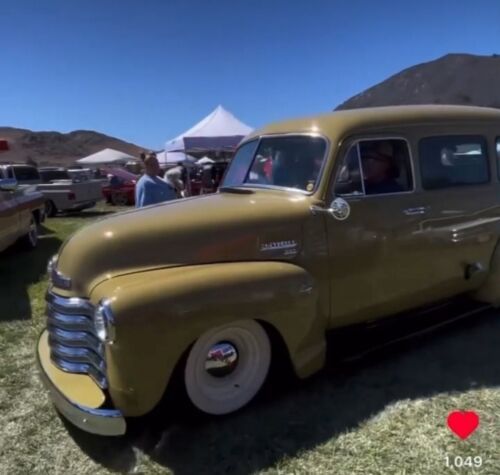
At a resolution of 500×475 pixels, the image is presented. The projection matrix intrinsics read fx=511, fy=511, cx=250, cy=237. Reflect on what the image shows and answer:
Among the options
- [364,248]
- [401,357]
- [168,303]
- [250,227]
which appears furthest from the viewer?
[401,357]

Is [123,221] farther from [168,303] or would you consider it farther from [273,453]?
[273,453]

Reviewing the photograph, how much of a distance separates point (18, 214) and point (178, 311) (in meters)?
6.55

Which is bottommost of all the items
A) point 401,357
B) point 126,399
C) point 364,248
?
point 401,357

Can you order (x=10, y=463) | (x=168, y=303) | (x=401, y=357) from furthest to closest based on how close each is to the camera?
(x=401, y=357)
(x=10, y=463)
(x=168, y=303)

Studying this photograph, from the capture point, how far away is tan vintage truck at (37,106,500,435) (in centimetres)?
272

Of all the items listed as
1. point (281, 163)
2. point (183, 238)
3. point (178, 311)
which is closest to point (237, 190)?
point (281, 163)

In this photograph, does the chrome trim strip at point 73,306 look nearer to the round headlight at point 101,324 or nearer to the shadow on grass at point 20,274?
the round headlight at point 101,324

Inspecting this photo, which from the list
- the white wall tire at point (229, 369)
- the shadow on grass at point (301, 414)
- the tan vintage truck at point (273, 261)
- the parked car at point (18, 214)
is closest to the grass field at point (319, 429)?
the shadow on grass at point (301, 414)

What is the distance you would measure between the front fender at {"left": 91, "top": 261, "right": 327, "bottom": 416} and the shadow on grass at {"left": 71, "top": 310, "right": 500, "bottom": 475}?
0.33m

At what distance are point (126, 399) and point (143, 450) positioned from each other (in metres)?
0.41

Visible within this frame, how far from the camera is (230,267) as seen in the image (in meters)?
3.03

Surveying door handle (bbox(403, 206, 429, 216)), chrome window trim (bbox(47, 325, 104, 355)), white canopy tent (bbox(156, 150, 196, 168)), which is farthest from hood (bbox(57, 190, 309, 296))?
white canopy tent (bbox(156, 150, 196, 168))

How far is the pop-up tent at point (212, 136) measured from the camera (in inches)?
612

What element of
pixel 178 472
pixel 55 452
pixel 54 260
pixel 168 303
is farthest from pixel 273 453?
pixel 54 260
